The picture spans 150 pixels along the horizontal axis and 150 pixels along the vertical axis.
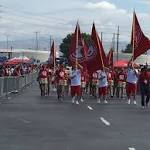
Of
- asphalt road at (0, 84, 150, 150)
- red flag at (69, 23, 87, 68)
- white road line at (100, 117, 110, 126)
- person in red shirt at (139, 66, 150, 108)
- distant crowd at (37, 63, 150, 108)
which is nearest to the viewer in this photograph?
asphalt road at (0, 84, 150, 150)

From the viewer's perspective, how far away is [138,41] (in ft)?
98.1

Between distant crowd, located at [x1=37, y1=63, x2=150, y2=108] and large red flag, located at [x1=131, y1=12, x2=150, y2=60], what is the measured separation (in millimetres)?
967

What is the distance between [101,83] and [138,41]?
2.99 m

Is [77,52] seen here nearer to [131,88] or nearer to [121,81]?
[121,81]

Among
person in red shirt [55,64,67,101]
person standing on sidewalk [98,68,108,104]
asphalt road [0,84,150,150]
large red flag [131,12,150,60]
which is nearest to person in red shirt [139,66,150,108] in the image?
asphalt road [0,84,150,150]

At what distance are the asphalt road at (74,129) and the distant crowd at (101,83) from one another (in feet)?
7.64

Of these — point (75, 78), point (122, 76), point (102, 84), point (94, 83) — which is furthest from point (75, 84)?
point (122, 76)

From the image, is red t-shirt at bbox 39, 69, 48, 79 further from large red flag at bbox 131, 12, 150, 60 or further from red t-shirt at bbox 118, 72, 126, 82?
large red flag at bbox 131, 12, 150, 60

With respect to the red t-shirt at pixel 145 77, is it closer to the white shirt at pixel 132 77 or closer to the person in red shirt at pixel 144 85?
the person in red shirt at pixel 144 85

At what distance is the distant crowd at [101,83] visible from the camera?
2566cm

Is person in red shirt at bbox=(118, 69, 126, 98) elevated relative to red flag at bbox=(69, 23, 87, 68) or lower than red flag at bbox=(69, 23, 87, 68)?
lower

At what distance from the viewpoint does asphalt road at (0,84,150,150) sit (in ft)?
42.3

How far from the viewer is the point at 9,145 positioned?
1275 centimetres

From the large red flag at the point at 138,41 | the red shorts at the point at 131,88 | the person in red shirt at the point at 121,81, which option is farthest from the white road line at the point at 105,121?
the person in red shirt at the point at 121,81
